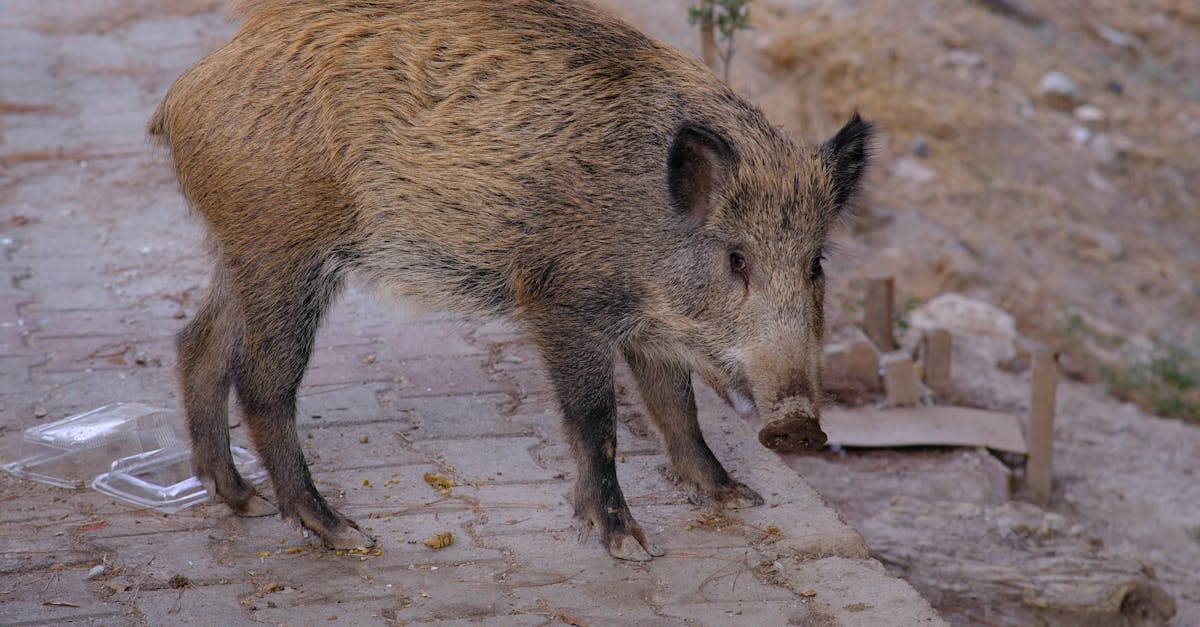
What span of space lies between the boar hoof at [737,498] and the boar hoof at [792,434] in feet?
1.94

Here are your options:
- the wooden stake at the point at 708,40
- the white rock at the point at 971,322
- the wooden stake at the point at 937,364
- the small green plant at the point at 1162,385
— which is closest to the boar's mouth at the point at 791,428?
the wooden stake at the point at 937,364

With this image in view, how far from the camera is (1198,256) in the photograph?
949cm

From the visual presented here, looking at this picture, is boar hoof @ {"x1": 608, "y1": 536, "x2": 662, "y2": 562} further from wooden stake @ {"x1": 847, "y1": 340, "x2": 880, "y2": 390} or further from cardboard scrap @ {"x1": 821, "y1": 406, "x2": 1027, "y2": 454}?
wooden stake @ {"x1": 847, "y1": 340, "x2": 880, "y2": 390}

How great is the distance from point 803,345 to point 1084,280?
558cm

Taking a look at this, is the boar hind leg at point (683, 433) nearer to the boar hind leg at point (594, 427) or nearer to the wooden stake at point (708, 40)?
the boar hind leg at point (594, 427)

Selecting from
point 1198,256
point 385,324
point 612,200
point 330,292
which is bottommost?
point 1198,256

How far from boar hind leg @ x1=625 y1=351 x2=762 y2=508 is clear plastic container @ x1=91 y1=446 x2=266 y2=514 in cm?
133

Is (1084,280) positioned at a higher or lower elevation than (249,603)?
lower

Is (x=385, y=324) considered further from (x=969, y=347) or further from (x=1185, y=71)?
Result: (x=1185, y=71)

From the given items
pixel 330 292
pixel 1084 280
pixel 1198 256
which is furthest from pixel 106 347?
pixel 1198 256

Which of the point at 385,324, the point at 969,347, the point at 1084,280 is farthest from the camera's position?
the point at 1084,280

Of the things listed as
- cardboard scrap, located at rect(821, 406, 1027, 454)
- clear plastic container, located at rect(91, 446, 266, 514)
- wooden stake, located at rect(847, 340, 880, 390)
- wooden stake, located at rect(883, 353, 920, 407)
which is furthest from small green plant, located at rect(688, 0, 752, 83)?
clear plastic container, located at rect(91, 446, 266, 514)

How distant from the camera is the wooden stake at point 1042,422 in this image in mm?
5574

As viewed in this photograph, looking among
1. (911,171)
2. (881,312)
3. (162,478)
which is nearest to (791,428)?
(162,478)
